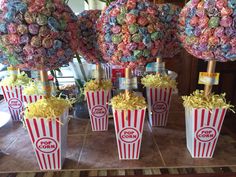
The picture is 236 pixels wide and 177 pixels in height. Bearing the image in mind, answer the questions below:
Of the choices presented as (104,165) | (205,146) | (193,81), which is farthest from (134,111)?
(193,81)

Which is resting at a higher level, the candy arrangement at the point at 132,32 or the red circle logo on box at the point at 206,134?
the candy arrangement at the point at 132,32

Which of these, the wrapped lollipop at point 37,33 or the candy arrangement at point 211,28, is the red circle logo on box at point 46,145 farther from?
the candy arrangement at point 211,28

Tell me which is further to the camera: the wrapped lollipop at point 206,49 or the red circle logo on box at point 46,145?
the red circle logo on box at point 46,145

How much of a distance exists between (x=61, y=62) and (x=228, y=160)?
2.62ft

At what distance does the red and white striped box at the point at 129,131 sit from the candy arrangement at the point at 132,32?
0.78ft

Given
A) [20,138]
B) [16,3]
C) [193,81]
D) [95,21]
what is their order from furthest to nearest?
[193,81]
[20,138]
[95,21]
[16,3]

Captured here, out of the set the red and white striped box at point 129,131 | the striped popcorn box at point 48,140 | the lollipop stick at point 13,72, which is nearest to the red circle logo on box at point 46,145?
the striped popcorn box at point 48,140

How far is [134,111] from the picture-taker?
0.85m

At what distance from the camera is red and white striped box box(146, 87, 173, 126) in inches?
44.7

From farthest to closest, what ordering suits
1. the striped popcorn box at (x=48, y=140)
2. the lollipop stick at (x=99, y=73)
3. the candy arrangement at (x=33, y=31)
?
the lollipop stick at (x=99, y=73) → the striped popcorn box at (x=48, y=140) → the candy arrangement at (x=33, y=31)

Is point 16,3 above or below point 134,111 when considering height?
above

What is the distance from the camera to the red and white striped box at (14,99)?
1166 mm

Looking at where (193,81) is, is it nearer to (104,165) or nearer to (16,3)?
(104,165)

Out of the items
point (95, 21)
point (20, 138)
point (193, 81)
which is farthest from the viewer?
point (193, 81)
